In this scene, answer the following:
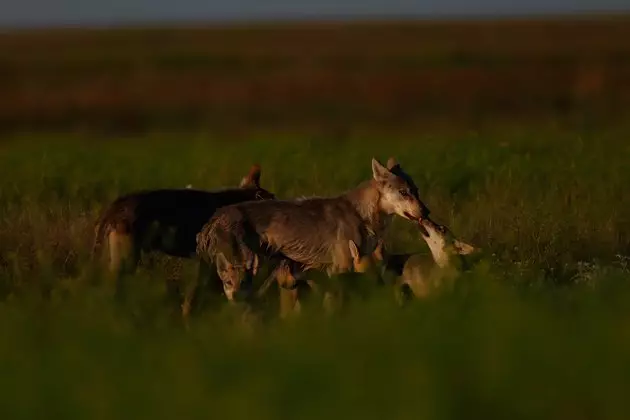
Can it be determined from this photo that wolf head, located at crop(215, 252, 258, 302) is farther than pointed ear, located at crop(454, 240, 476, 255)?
Yes

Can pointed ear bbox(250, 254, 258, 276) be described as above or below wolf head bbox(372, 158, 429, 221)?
below

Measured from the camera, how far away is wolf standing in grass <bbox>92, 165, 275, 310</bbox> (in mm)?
10414

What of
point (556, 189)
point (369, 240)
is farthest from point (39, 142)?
point (369, 240)

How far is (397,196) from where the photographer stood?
10.3m

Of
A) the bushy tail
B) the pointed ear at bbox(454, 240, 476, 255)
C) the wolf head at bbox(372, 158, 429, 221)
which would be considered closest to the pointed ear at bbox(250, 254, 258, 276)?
the wolf head at bbox(372, 158, 429, 221)

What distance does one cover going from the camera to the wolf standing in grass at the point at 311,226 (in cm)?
1023

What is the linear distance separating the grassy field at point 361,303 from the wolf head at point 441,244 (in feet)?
1.15

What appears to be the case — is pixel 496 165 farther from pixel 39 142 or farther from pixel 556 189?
pixel 39 142

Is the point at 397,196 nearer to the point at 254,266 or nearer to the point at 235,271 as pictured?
the point at 254,266

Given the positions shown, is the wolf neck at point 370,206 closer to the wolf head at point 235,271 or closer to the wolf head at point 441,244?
the wolf head at point 441,244

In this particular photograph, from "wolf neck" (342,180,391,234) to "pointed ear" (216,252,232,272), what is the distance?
4.04 feet

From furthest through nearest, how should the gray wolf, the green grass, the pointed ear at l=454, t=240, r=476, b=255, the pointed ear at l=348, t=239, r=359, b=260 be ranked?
the pointed ear at l=348, t=239, r=359, b=260 < the pointed ear at l=454, t=240, r=476, b=255 < the gray wolf < the green grass

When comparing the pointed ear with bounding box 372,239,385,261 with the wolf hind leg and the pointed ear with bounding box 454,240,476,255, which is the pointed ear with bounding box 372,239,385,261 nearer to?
the pointed ear with bounding box 454,240,476,255

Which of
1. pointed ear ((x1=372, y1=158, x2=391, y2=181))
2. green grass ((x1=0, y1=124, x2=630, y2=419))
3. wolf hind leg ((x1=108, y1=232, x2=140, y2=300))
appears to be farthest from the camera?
pointed ear ((x1=372, y1=158, x2=391, y2=181))
